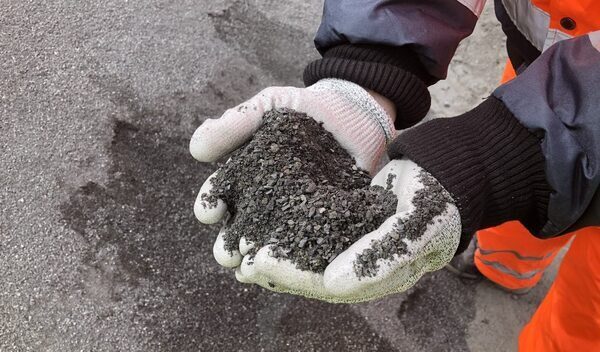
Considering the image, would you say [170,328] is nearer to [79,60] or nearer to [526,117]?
[79,60]

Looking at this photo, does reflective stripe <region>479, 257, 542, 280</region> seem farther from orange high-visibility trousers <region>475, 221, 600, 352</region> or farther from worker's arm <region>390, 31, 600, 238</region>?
worker's arm <region>390, 31, 600, 238</region>

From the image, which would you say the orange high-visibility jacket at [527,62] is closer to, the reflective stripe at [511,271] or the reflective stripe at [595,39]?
the reflective stripe at [595,39]

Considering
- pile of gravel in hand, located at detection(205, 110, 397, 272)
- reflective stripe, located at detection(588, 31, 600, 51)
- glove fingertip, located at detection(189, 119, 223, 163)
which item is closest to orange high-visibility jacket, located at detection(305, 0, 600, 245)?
reflective stripe, located at detection(588, 31, 600, 51)

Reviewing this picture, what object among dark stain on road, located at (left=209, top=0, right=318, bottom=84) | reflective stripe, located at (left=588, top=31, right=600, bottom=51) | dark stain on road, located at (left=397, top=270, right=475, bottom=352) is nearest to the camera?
reflective stripe, located at (left=588, top=31, right=600, bottom=51)

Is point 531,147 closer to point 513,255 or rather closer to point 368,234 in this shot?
point 368,234

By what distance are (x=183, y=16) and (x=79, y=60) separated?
40cm

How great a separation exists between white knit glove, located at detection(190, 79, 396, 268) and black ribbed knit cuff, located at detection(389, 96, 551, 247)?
0.15m

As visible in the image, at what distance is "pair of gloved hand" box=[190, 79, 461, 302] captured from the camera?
Result: 90cm

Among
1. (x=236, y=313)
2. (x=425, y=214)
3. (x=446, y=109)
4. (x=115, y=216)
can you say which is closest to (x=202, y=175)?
(x=115, y=216)

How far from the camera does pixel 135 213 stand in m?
1.45

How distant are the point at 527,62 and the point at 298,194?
773 millimetres

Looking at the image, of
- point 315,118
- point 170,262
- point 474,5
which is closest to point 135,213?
point 170,262

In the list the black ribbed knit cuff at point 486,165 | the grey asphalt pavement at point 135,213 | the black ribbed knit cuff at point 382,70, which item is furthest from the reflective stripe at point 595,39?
the grey asphalt pavement at point 135,213

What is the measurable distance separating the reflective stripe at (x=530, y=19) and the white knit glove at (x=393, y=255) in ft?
1.65
